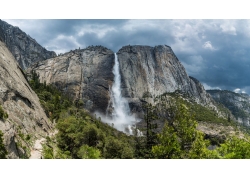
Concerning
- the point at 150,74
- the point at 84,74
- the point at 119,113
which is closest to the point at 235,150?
the point at 119,113

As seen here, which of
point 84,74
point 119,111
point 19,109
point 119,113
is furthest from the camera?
point 84,74

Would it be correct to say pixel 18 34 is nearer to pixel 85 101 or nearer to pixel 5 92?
pixel 85 101

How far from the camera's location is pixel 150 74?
511 ft

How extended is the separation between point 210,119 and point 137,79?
2010 inches

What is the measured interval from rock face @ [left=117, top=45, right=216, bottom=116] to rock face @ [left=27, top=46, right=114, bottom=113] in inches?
416

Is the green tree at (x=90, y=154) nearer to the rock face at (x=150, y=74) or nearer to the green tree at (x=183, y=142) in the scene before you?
the green tree at (x=183, y=142)

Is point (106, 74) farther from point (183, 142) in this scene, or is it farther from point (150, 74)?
point (183, 142)

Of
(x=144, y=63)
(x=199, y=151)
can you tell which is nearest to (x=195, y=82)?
(x=144, y=63)

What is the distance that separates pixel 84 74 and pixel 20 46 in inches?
2705

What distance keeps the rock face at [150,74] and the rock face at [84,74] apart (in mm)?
10565

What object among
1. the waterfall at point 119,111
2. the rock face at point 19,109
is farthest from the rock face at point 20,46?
the rock face at point 19,109

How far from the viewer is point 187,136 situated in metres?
19.8

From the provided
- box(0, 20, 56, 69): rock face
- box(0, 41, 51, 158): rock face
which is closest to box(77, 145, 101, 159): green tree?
box(0, 41, 51, 158): rock face
